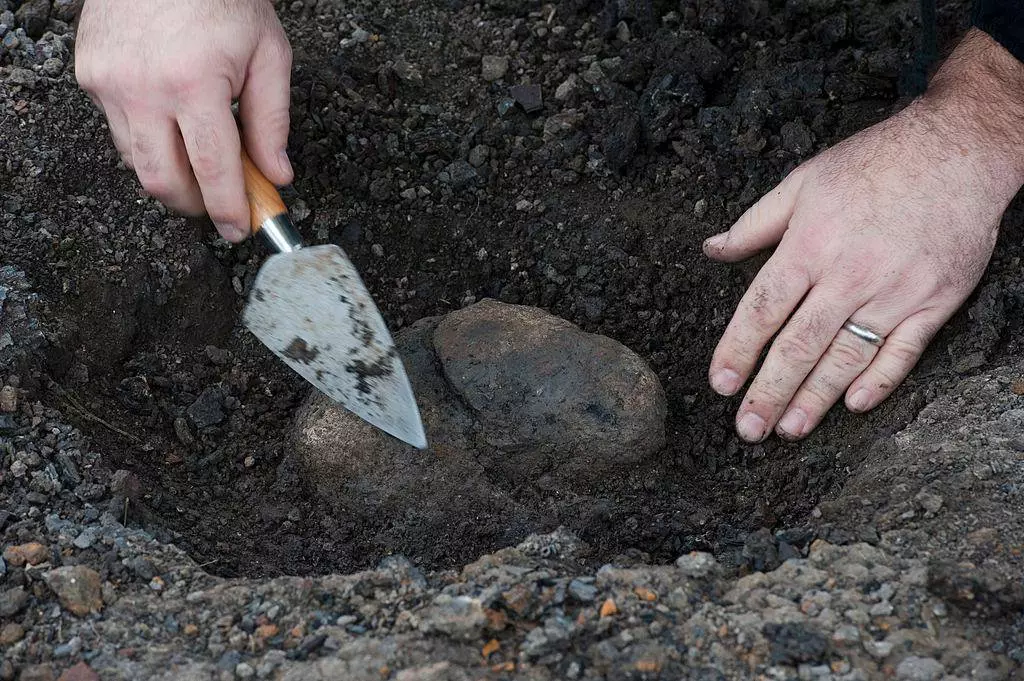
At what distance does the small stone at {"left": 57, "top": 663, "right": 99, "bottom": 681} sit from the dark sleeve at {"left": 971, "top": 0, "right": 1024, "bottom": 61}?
8.33 ft

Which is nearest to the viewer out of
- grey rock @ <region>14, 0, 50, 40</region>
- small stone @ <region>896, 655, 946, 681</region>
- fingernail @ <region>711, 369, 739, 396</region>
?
small stone @ <region>896, 655, 946, 681</region>

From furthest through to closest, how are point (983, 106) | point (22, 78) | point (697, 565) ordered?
1. point (22, 78)
2. point (983, 106)
3. point (697, 565)

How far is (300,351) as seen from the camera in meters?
2.19

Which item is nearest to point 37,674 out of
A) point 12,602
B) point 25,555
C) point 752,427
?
point 12,602

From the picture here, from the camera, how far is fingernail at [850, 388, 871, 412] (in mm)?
2391

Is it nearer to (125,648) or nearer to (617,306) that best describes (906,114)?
(617,306)

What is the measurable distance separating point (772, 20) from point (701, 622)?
2127 mm

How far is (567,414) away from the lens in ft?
7.69

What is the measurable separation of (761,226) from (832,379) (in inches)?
17.6

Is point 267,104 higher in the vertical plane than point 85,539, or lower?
higher

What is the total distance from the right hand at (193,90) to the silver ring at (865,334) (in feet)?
4.70

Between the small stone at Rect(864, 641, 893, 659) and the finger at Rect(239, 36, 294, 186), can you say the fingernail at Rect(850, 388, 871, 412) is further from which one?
the finger at Rect(239, 36, 294, 186)

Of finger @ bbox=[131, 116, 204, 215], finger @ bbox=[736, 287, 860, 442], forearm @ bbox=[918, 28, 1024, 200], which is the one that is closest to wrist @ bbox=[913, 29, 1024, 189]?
forearm @ bbox=[918, 28, 1024, 200]

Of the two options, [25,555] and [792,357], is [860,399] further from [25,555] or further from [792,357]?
[25,555]
